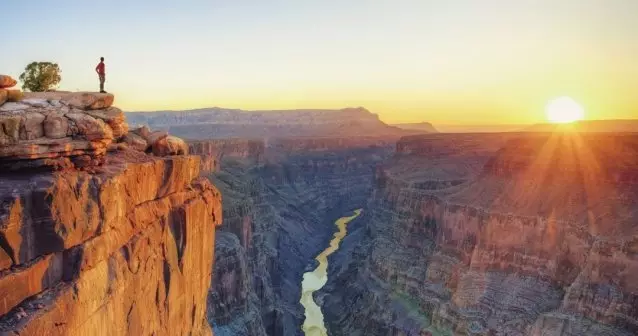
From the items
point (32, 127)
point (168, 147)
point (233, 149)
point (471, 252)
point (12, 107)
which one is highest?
point (12, 107)

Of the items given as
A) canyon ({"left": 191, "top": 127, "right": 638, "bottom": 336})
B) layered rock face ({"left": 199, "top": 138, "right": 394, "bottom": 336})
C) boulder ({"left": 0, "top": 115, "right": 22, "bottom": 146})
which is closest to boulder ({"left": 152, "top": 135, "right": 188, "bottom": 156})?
boulder ({"left": 0, "top": 115, "right": 22, "bottom": 146})

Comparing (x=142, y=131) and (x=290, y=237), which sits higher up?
(x=142, y=131)

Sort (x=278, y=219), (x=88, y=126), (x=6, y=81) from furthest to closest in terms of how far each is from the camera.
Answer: (x=278, y=219) → (x=88, y=126) → (x=6, y=81)

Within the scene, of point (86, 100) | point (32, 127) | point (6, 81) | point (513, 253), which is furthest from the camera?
point (513, 253)

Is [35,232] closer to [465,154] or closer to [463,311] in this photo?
[463,311]

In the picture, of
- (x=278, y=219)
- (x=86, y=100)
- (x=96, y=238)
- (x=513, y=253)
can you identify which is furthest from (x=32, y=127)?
(x=278, y=219)

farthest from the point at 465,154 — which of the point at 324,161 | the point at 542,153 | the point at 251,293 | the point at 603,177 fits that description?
the point at 324,161

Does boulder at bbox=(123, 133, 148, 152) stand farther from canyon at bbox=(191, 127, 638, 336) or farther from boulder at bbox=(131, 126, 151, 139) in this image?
canyon at bbox=(191, 127, 638, 336)

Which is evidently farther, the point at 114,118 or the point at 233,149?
the point at 233,149

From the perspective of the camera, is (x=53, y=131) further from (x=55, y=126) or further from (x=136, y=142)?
(x=136, y=142)
